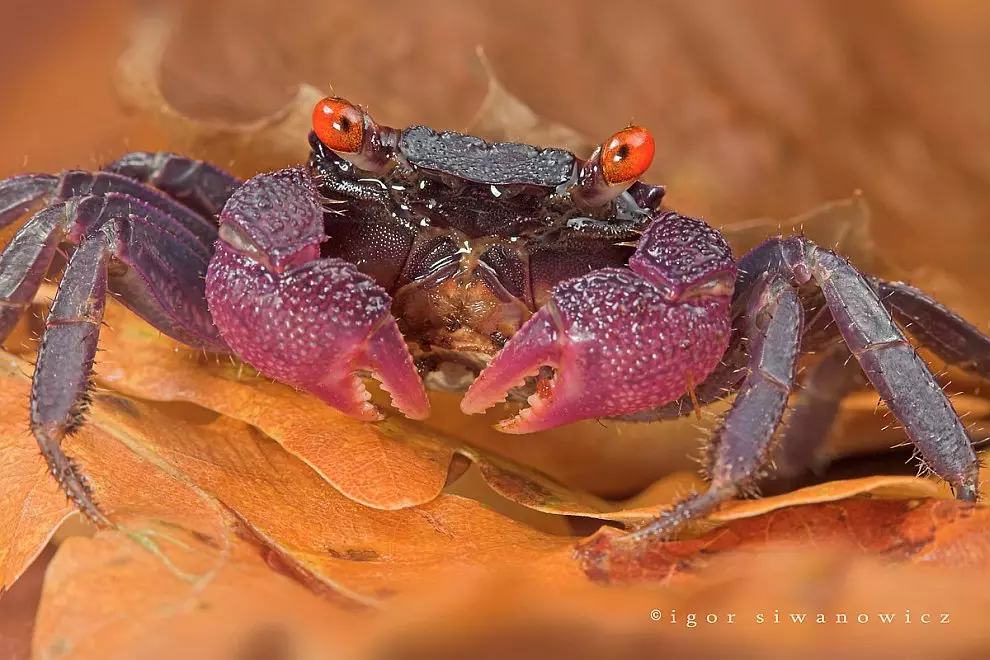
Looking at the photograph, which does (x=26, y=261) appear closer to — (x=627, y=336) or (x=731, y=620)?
(x=627, y=336)

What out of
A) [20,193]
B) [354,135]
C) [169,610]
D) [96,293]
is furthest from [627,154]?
[20,193]

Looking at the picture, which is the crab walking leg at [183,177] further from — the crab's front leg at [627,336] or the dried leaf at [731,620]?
the dried leaf at [731,620]

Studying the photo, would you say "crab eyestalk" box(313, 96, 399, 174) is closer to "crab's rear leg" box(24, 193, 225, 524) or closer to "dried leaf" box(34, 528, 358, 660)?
"crab's rear leg" box(24, 193, 225, 524)

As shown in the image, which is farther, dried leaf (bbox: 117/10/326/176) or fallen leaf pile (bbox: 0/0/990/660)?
dried leaf (bbox: 117/10/326/176)

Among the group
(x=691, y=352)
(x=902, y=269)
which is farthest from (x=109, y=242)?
(x=902, y=269)

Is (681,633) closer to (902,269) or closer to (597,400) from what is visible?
(597,400)

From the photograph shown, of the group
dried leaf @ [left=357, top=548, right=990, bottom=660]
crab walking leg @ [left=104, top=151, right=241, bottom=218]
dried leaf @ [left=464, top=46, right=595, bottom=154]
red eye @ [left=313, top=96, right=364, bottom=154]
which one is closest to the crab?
red eye @ [left=313, top=96, right=364, bottom=154]

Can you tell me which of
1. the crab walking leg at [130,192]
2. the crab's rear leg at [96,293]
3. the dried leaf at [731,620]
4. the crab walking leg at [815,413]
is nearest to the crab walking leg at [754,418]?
the dried leaf at [731,620]
